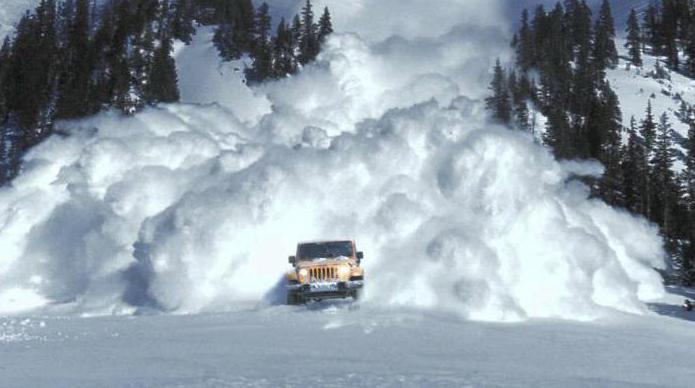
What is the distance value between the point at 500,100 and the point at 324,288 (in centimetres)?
7095

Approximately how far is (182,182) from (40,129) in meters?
50.9

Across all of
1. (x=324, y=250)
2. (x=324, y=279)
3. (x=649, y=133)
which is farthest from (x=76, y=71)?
(x=324, y=279)

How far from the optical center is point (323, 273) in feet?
68.0

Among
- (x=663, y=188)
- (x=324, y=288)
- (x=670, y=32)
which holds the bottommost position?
(x=324, y=288)

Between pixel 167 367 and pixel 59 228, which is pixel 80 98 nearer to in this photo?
pixel 59 228

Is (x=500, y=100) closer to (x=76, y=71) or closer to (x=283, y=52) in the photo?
(x=283, y=52)

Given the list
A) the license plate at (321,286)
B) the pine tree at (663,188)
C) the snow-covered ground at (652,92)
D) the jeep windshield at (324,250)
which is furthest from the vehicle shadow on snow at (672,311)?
the snow-covered ground at (652,92)

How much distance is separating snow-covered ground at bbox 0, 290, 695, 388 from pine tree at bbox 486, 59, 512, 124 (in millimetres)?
65070

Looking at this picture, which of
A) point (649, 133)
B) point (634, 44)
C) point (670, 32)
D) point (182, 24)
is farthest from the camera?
point (670, 32)

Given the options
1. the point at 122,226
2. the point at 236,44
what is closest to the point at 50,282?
the point at 122,226

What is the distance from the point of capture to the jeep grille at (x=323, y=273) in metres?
20.7

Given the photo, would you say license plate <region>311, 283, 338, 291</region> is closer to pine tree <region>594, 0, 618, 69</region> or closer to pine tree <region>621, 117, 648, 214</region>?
pine tree <region>621, 117, 648, 214</region>

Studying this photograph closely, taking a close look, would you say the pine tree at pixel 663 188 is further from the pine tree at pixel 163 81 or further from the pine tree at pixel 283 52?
the pine tree at pixel 163 81

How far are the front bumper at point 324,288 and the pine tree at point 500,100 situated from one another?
63.8 meters
